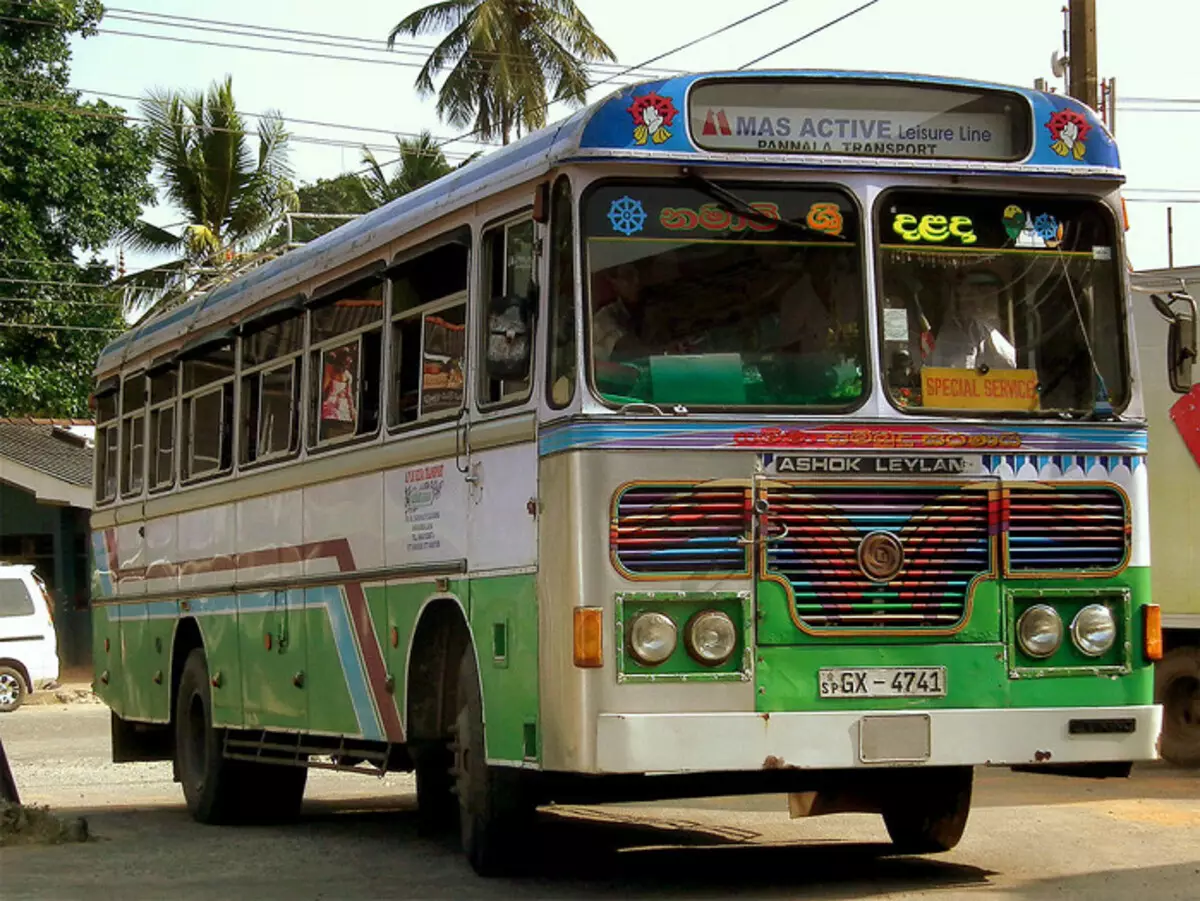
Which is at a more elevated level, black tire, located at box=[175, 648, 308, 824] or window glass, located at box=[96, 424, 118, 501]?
window glass, located at box=[96, 424, 118, 501]

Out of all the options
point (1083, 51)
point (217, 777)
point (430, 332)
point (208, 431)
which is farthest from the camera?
point (1083, 51)

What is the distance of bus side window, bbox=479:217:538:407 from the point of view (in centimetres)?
980

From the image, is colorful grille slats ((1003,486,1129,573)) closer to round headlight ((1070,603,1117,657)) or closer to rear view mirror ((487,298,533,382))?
round headlight ((1070,603,1117,657))

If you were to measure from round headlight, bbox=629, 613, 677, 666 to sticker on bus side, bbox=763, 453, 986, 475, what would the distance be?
0.77m

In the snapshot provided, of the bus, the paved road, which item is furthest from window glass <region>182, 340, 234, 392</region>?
the bus

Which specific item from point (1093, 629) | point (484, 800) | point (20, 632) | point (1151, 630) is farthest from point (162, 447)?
point (20, 632)

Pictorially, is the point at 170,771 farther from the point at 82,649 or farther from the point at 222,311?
the point at 82,649

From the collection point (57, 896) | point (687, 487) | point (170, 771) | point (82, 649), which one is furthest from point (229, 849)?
point (82, 649)

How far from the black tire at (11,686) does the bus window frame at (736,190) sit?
23.7m

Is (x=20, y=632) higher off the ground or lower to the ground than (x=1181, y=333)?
lower

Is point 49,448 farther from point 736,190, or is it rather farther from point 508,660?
point 736,190

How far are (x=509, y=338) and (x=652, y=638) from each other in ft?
4.71

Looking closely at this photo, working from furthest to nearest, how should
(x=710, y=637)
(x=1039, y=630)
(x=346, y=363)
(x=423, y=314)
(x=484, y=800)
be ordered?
(x=346, y=363) < (x=423, y=314) < (x=484, y=800) < (x=1039, y=630) < (x=710, y=637)

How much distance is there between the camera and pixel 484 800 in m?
10.4
